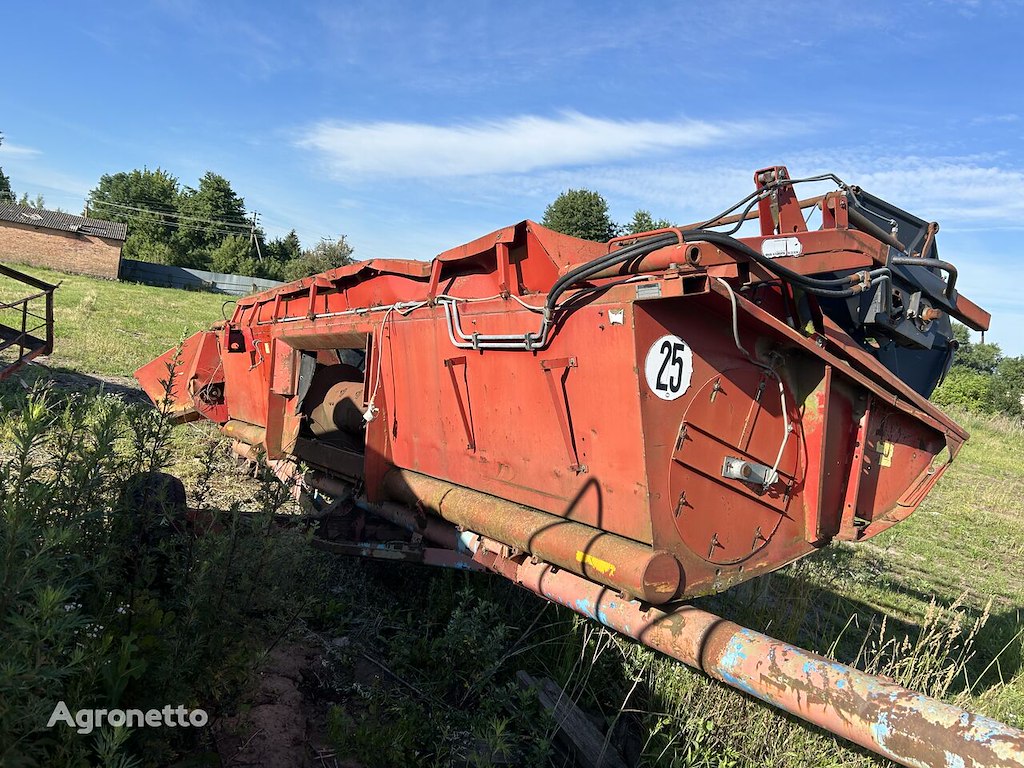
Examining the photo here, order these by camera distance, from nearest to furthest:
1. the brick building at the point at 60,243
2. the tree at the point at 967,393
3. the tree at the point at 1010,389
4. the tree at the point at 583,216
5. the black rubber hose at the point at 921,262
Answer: the black rubber hose at the point at 921,262 → the tree at the point at 967,393 → the tree at the point at 1010,389 → the brick building at the point at 60,243 → the tree at the point at 583,216

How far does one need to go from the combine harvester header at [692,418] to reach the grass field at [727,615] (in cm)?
44

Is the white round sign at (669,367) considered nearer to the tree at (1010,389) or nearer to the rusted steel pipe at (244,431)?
the rusted steel pipe at (244,431)

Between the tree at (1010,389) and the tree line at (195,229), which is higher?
the tree line at (195,229)

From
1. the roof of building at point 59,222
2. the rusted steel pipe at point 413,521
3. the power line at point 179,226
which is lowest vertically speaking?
the rusted steel pipe at point 413,521

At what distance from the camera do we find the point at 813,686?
2588mm

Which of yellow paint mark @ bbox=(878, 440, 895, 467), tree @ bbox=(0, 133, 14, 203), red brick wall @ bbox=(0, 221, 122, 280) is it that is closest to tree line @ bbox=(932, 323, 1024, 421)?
yellow paint mark @ bbox=(878, 440, 895, 467)

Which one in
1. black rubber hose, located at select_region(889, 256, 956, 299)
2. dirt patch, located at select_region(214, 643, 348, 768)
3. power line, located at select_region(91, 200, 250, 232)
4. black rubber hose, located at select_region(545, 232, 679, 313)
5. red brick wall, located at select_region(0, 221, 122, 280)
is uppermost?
power line, located at select_region(91, 200, 250, 232)

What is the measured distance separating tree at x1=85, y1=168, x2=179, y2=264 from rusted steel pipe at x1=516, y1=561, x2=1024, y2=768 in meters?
61.7

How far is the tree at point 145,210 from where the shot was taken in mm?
60594

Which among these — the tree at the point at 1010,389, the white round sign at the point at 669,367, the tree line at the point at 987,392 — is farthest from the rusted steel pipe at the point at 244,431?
the tree at the point at 1010,389

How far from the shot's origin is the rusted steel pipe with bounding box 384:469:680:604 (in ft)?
9.43

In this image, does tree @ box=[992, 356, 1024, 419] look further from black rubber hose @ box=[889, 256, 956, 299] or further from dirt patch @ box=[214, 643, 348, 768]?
dirt patch @ box=[214, 643, 348, 768]

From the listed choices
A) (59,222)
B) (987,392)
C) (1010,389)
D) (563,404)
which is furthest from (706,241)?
(59,222)

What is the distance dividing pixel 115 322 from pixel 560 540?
69.6ft
